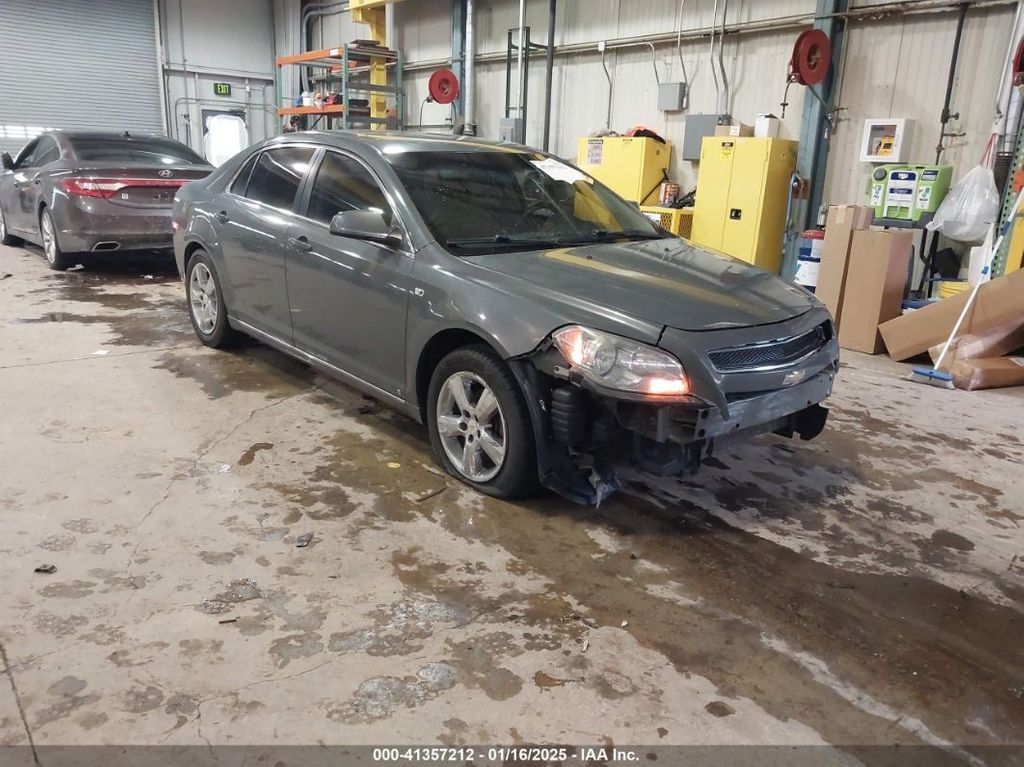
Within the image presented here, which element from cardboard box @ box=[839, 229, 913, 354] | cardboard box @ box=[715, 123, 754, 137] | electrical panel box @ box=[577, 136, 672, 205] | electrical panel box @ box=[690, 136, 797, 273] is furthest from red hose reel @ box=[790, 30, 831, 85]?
cardboard box @ box=[839, 229, 913, 354]

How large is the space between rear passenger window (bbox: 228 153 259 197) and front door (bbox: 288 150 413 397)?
783 mm

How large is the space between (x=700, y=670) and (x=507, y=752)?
2.09 feet

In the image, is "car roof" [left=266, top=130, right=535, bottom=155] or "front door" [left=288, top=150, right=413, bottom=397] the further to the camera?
"car roof" [left=266, top=130, right=535, bottom=155]

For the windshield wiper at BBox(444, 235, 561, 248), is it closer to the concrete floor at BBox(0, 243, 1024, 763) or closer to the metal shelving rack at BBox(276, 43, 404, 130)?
the concrete floor at BBox(0, 243, 1024, 763)

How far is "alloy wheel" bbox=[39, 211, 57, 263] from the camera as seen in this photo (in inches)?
298

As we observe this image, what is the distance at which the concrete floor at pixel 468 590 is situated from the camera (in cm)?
196

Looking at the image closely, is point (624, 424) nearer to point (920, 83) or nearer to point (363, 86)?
point (920, 83)

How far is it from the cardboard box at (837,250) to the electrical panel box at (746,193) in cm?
117

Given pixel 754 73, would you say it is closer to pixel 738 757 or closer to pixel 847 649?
pixel 847 649

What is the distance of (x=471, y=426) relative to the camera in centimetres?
310

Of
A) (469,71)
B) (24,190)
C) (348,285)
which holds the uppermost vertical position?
(469,71)

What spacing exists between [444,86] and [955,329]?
7.97m

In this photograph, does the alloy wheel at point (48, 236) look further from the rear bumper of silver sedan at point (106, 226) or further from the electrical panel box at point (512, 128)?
the electrical panel box at point (512, 128)

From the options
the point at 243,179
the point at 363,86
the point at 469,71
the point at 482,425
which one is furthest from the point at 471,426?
the point at 363,86
